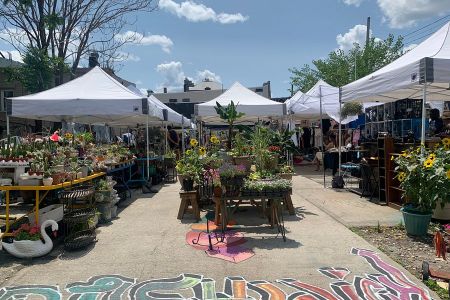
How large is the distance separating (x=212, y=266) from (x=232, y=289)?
69 cm

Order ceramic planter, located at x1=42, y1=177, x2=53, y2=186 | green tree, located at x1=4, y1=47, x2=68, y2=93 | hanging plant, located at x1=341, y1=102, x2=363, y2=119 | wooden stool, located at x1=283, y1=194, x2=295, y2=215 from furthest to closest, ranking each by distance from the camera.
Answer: green tree, located at x1=4, y1=47, x2=68, y2=93 < hanging plant, located at x1=341, y1=102, x2=363, y2=119 < wooden stool, located at x1=283, y1=194, x2=295, y2=215 < ceramic planter, located at x1=42, y1=177, x2=53, y2=186

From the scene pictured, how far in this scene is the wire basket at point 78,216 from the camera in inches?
221

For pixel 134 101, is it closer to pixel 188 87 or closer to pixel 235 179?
pixel 235 179

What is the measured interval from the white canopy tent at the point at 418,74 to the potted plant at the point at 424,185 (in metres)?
0.90

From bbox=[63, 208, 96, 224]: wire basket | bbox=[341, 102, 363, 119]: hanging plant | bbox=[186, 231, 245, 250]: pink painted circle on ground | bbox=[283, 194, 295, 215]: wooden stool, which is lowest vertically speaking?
bbox=[186, 231, 245, 250]: pink painted circle on ground

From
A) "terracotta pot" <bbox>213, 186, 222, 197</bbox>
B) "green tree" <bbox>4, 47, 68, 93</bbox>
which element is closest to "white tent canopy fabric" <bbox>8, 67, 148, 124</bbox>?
"terracotta pot" <bbox>213, 186, 222, 197</bbox>

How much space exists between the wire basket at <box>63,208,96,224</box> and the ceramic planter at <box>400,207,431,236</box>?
14.9 feet

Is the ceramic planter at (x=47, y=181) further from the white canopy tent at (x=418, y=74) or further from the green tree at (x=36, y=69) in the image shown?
the green tree at (x=36, y=69)

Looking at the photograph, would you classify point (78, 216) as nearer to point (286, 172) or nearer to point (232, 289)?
point (232, 289)

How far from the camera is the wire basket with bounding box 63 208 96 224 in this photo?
18.5 feet

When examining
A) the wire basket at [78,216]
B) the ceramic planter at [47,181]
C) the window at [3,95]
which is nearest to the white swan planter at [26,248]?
the wire basket at [78,216]

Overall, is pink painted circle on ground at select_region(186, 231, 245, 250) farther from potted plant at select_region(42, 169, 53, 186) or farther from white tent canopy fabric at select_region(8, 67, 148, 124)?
white tent canopy fabric at select_region(8, 67, 148, 124)

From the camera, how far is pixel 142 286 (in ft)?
13.1

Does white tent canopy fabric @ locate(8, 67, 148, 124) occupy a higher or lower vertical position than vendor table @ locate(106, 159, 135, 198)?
higher
